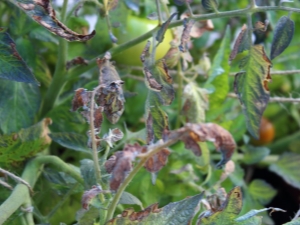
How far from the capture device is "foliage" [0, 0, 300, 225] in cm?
28

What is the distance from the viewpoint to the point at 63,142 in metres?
0.39

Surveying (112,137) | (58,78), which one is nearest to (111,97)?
(112,137)

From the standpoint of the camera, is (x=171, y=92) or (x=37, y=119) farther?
(x=37, y=119)

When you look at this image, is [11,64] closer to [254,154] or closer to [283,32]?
[283,32]

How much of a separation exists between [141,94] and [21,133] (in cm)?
20

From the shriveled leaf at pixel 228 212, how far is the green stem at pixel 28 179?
11cm

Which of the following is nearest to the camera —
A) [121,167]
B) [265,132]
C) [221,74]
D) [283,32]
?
[121,167]

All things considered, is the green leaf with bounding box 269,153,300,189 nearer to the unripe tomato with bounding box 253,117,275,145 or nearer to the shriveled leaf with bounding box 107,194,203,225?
the unripe tomato with bounding box 253,117,275,145

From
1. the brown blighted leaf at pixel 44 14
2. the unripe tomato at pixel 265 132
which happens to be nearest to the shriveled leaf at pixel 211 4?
the brown blighted leaf at pixel 44 14

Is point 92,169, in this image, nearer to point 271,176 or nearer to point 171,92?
point 171,92

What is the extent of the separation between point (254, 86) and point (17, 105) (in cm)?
21

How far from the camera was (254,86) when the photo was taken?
1.11 ft

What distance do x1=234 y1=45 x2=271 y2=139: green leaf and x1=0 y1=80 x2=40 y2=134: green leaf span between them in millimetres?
192

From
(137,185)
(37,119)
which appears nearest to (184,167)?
(137,185)
